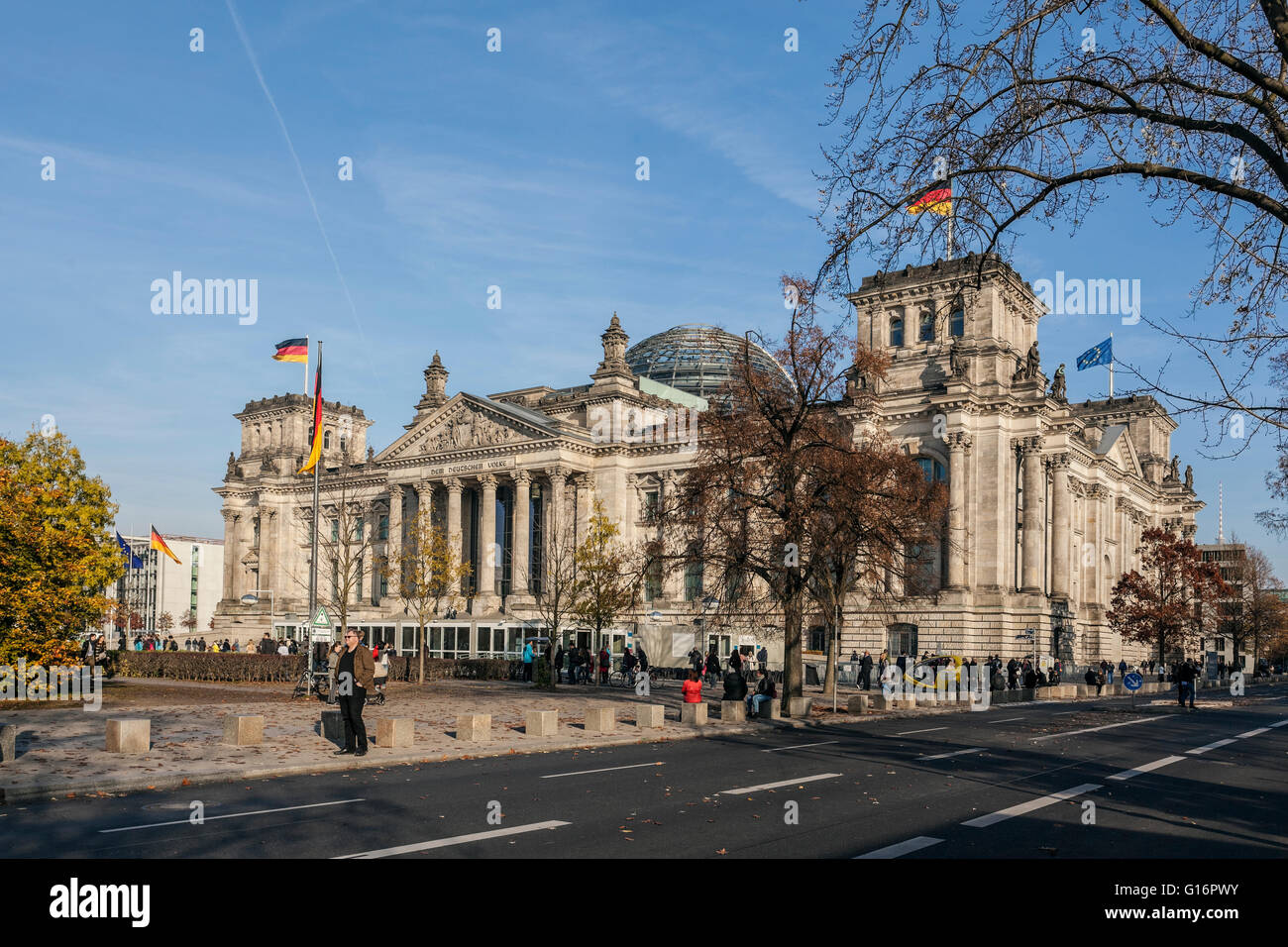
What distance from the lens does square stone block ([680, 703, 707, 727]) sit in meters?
28.9

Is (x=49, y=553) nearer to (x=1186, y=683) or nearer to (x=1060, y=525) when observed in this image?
(x=1186, y=683)

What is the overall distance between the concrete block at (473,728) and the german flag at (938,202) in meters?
15.1

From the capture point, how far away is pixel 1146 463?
10850 centimetres

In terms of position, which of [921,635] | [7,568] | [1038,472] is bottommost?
[921,635]

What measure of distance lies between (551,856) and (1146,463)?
4343 inches

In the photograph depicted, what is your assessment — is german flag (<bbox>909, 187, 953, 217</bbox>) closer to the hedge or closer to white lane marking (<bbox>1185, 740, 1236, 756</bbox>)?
white lane marking (<bbox>1185, 740, 1236, 756</bbox>)

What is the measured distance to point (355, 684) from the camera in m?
20.0

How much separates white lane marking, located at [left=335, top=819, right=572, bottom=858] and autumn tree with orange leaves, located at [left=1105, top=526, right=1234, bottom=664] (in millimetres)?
69813

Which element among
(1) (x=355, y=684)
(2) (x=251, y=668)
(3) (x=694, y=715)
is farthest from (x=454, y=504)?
(1) (x=355, y=684)

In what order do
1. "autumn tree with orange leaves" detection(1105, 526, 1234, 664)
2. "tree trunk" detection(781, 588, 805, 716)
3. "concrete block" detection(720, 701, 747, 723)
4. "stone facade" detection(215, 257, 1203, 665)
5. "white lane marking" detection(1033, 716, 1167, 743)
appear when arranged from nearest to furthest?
"white lane marking" detection(1033, 716, 1167, 743)
"concrete block" detection(720, 701, 747, 723)
"tree trunk" detection(781, 588, 805, 716)
"stone facade" detection(215, 257, 1203, 665)
"autumn tree with orange leaves" detection(1105, 526, 1234, 664)

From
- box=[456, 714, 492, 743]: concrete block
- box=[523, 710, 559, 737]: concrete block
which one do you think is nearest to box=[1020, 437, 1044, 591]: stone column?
box=[523, 710, 559, 737]: concrete block

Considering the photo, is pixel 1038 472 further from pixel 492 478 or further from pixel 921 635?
pixel 492 478

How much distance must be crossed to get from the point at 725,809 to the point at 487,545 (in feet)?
234

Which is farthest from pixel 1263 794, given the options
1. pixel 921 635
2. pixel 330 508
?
pixel 330 508
